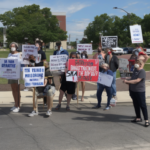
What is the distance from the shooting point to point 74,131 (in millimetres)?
5520

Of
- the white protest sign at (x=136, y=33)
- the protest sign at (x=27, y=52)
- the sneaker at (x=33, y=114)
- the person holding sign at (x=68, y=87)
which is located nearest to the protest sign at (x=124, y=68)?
the person holding sign at (x=68, y=87)

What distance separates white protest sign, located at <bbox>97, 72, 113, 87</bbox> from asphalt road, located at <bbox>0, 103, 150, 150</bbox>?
0.85m

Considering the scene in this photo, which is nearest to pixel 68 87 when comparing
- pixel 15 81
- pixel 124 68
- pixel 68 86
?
pixel 68 86

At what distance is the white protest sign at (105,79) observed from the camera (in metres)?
7.33

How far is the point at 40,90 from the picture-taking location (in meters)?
7.02

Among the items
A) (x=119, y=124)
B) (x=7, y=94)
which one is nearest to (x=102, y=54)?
(x=119, y=124)

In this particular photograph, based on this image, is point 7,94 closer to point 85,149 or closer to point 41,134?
point 41,134

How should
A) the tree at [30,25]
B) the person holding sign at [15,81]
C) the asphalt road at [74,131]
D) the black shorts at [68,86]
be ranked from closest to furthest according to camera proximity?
the asphalt road at [74,131], the person holding sign at [15,81], the black shorts at [68,86], the tree at [30,25]

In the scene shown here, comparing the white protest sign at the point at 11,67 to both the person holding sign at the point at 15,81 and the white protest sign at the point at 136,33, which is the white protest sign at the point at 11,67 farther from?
the white protest sign at the point at 136,33

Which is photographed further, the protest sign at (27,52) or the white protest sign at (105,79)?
the white protest sign at (105,79)

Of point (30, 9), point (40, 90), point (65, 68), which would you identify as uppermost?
point (30, 9)

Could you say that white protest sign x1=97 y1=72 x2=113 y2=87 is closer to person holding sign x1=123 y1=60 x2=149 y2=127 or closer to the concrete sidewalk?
person holding sign x1=123 y1=60 x2=149 y2=127

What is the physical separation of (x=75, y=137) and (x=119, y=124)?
146cm

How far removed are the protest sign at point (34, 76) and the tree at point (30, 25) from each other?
53.3 meters
